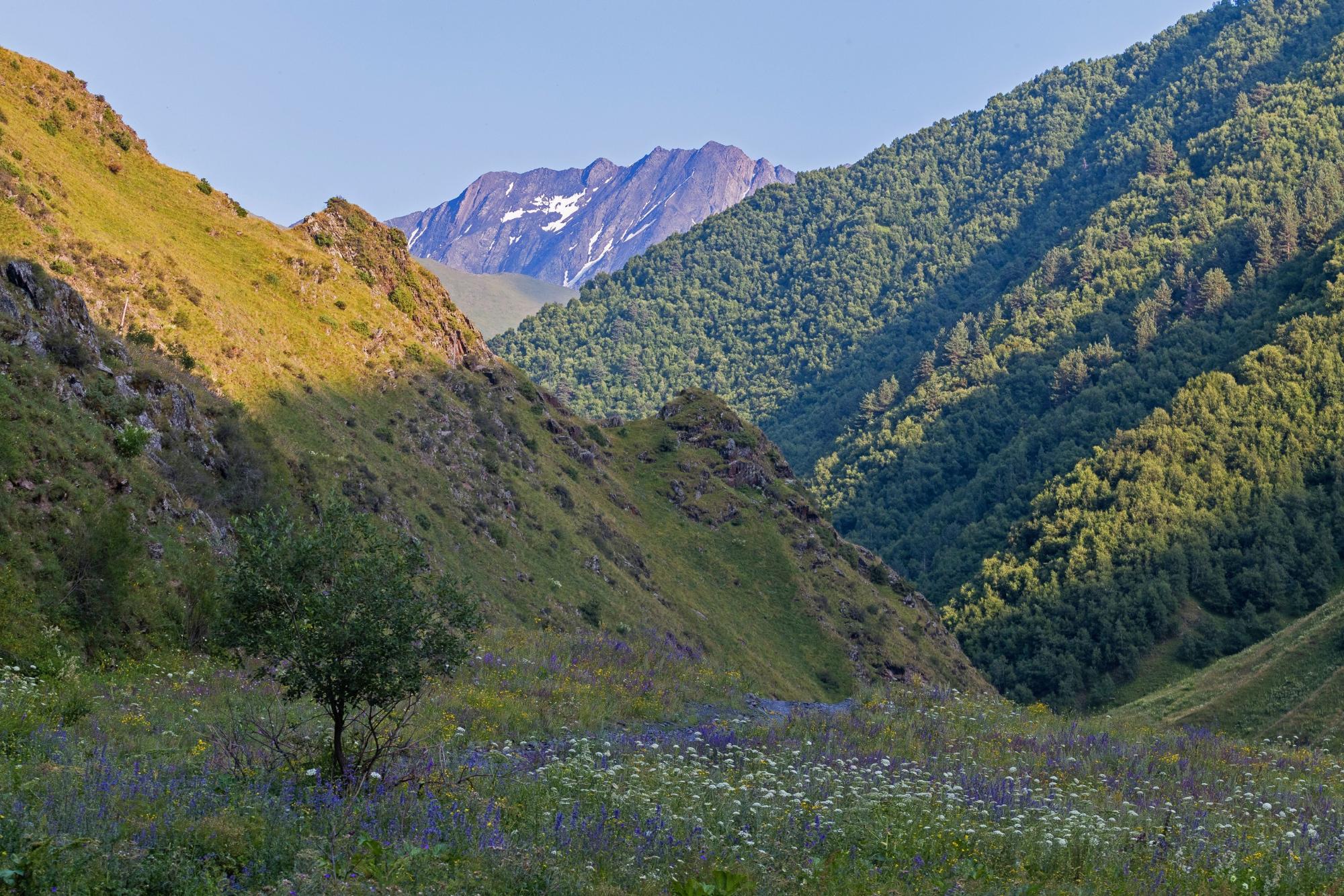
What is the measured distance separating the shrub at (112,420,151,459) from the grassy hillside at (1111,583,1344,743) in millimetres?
28620

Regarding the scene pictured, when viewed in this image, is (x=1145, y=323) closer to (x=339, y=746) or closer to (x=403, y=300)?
(x=403, y=300)

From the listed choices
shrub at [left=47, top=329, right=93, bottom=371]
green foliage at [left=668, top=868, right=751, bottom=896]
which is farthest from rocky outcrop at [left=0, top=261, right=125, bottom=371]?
green foliage at [left=668, top=868, right=751, bottom=896]

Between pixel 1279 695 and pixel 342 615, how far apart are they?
120 ft

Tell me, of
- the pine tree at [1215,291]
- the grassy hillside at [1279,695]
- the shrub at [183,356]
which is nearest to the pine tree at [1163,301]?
the pine tree at [1215,291]

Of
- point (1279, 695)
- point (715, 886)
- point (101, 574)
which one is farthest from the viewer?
point (1279, 695)

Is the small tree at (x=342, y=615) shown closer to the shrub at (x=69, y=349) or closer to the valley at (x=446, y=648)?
the valley at (x=446, y=648)

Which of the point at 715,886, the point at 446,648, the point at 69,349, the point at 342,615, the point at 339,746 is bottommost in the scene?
the point at 715,886

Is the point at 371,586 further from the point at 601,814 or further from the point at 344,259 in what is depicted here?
the point at 344,259

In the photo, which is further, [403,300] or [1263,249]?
[1263,249]

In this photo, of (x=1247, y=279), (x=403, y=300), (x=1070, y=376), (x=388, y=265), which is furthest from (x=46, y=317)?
(x=1247, y=279)

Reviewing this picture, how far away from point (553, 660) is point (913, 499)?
15286 centimetres

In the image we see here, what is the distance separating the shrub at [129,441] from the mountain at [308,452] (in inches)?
2.4

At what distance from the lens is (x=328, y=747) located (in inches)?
430

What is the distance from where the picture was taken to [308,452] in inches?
1388
